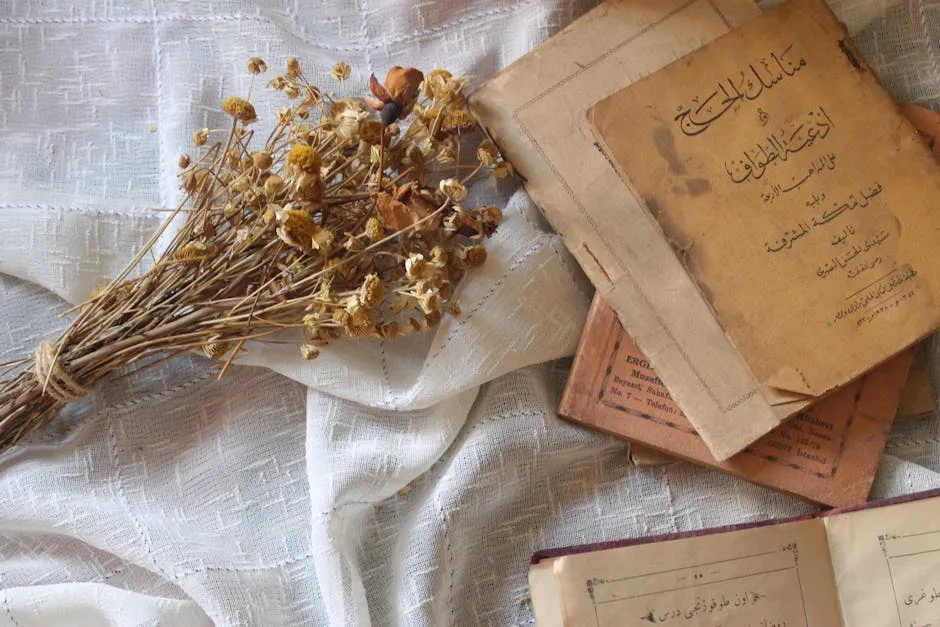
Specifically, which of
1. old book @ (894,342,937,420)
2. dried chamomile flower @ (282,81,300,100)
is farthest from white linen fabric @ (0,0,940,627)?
dried chamomile flower @ (282,81,300,100)

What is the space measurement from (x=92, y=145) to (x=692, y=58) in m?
0.63

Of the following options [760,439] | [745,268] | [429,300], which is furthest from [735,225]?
[429,300]

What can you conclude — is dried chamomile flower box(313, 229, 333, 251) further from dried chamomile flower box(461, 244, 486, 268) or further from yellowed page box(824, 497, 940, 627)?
yellowed page box(824, 497, 940, 627)

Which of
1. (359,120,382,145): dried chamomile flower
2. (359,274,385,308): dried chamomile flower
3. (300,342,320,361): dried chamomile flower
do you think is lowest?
(300,342,320,361): dried chamomile flower

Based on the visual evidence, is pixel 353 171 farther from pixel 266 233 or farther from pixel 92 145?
pixel 92 145

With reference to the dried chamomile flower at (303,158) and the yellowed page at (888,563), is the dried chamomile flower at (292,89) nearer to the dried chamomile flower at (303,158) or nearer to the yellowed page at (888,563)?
the dried chamomile flower at (303,158)

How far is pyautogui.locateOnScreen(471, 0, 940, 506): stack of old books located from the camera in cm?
90

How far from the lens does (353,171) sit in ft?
2.67

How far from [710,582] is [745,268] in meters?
0.32

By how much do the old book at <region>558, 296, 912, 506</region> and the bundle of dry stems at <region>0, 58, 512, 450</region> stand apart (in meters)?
0.18

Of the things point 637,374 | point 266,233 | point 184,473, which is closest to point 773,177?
point 637,374

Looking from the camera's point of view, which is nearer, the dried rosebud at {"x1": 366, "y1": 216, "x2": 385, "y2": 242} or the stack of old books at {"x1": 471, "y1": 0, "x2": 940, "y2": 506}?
the dried rosebud at {"x1": 366, "y1": 216, "x2": 385, "y2": 242}

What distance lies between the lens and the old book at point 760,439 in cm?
91

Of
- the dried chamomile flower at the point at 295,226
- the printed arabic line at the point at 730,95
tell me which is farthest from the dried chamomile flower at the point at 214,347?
the printed arabic line at the point at 730,95
